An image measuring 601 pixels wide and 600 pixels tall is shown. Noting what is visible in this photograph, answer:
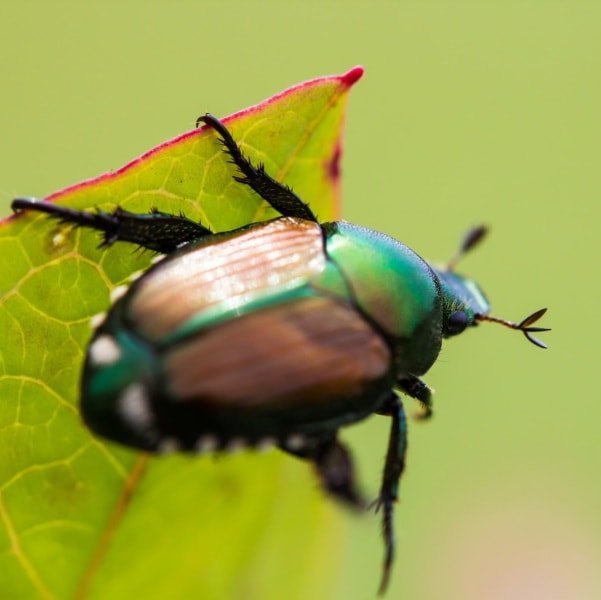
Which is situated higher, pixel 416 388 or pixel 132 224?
pixel 132 224

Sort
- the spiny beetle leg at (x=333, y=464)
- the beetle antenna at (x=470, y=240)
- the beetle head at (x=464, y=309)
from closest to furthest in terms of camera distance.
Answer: the spiny beetle leg at (x=333, y=464), the beetle head at (x=464, y=309), the beetle antenna at (x=470, y=240)

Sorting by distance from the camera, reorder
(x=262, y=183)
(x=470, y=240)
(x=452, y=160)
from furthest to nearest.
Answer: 1. (x=452, y=160)
2. (x=470, y=240)
3. (x=262, y=183)

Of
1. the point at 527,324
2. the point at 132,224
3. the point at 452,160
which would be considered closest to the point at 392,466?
the point at 527,324

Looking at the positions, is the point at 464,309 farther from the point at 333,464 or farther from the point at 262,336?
the point at 262,336

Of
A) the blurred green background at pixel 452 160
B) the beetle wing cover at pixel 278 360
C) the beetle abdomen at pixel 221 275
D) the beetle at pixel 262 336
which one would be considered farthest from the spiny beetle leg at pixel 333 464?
the blurred green background at pixel 452 160

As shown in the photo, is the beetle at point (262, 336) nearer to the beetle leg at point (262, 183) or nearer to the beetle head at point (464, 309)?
the beetle leg at point (262, 183)

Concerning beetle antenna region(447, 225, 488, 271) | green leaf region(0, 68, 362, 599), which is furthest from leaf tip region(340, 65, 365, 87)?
beetle antenna region(447, 225, 488, 271)

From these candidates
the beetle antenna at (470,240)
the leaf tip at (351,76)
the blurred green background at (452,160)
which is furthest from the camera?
the blurred green background at (452,160)

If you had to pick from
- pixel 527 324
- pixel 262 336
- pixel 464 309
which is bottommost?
pixel 527 324
